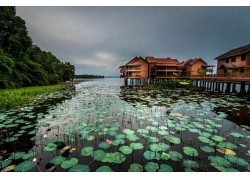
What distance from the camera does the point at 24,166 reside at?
2312 mm

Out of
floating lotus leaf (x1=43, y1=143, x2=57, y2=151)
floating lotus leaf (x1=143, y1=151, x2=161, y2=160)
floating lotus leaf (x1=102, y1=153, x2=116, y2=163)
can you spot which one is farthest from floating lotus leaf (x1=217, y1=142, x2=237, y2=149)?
floating lotus leaf (x1=43, y1=143, x2=57, y2=151)

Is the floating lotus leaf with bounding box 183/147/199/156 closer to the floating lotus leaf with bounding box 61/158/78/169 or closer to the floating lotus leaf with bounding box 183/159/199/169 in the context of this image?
the floating lotus leaf with bounding box 183/159/199/169

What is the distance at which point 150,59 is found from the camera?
34781mm

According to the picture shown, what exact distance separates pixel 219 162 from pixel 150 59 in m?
34.4

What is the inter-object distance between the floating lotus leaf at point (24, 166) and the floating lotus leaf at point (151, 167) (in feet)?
7.19

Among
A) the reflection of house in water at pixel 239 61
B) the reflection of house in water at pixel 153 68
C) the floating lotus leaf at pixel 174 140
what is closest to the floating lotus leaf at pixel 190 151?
the floating lotus leaf at pixel 174 140

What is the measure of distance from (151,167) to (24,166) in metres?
2.43

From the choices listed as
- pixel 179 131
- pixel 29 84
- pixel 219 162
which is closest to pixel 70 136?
pixel 179 131

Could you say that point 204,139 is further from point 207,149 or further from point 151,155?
point 151,155

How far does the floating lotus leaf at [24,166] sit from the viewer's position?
7.41 feet

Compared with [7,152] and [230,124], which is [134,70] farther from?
[7,152]

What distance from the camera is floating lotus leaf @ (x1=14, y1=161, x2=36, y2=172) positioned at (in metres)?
2.26

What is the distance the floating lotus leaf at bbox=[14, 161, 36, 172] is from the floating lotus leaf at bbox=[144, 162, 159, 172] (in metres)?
2.19

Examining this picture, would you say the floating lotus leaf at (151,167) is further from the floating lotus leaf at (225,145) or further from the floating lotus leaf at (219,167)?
the floating lotus leaf at (225,145)
